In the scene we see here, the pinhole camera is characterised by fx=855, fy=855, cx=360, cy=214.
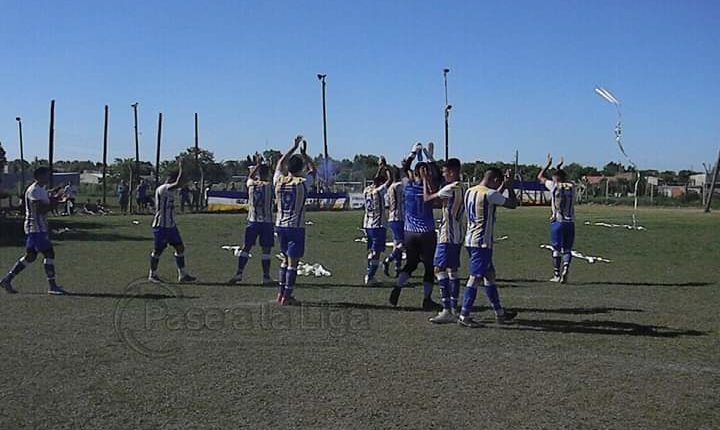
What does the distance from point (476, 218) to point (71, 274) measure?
29.8 feet

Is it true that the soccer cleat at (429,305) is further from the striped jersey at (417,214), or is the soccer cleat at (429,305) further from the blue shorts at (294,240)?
the blue shorts at (294,240)

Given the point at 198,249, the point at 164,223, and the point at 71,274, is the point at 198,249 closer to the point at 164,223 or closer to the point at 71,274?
the point at 71,274

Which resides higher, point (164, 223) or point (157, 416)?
point (164, 223)

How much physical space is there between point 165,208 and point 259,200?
1620mm

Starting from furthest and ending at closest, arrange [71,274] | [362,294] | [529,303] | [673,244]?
[673,244], [71,274], [362,294], [529,303]

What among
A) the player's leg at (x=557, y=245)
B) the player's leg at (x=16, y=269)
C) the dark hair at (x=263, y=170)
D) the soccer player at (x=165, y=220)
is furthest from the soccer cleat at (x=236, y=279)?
the player's leg at (x=557, y=245)

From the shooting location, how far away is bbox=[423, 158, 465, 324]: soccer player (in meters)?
11.1

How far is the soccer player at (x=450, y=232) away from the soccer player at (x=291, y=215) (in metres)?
2.13

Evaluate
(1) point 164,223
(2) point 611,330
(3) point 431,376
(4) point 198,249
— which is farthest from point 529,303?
(4) point 198,249

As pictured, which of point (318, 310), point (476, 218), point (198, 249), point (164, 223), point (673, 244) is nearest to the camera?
point (476, 218)

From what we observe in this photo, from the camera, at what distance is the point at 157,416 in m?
6.71

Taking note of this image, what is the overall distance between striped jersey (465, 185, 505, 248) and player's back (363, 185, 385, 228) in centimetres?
498

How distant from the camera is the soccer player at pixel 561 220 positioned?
51.8ft

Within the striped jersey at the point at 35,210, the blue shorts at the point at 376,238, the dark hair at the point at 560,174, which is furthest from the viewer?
the dark hair at the point at 560,174
